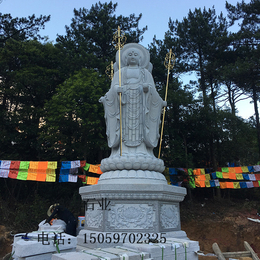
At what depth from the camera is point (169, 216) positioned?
4.98 meters

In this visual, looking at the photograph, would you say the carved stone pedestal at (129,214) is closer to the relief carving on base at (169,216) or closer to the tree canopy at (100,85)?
the relief carving on base at (169,216)

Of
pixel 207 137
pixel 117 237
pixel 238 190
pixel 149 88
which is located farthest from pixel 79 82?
pixel 238 190

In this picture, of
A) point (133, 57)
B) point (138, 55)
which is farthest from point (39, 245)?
point (138, 55)

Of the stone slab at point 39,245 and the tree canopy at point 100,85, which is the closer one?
the stone slab at point 39,245

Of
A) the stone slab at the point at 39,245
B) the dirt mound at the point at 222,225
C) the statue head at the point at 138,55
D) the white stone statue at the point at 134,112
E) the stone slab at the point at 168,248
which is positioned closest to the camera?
the stone slab at the point at 168,248

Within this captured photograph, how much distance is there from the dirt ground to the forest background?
74.4 inches

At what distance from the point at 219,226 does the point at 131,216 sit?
6.73 m

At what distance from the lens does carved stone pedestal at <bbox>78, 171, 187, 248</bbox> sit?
451 centimetres

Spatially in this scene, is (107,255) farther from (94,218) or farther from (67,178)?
(67,178)

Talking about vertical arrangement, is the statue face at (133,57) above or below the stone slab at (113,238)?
above

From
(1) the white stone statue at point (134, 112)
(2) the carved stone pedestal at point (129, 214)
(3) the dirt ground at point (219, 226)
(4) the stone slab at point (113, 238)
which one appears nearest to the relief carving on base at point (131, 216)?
(2) the carved stone pedestal at point (129, 214)

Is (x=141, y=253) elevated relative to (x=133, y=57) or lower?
lower

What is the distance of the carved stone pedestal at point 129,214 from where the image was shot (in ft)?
14.8

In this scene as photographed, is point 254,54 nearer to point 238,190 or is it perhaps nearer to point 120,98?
point 238,190
